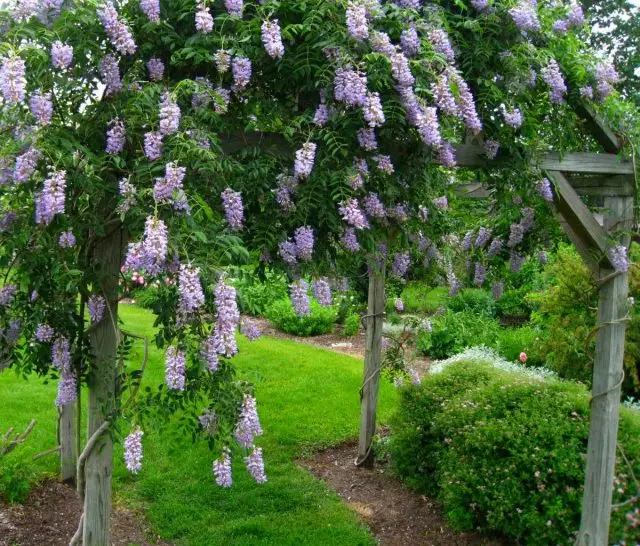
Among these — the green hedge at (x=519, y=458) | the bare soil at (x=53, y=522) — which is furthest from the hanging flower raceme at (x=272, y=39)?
the bare soil at (x=53, y=522)

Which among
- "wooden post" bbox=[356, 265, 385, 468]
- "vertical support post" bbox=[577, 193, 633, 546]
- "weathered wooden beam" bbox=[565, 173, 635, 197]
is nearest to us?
"vertical support post" bbox=[577, 193, 633, 546]

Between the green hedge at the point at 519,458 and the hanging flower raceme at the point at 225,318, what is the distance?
7.37 feet

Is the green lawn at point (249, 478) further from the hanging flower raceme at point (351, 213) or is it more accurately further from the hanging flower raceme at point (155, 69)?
the hanging flower raceme at point (155, 69)

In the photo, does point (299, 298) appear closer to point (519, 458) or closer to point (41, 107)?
point (41, 107)

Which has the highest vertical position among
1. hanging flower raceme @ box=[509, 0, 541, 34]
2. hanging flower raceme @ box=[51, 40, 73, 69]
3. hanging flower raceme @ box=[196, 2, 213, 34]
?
hanging flower raceme @ box=[509, 0, 541, 34]

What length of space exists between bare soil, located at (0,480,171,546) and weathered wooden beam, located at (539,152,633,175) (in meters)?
3.07

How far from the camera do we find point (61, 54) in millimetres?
2318

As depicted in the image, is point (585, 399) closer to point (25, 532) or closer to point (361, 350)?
point (25, 532)

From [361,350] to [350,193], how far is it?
685 centimetres

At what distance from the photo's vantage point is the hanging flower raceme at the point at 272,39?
8.20 ft

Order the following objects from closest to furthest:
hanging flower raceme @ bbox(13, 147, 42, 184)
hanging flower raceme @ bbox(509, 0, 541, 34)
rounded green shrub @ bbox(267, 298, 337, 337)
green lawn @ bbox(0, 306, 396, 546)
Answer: hanging flower raceme @ bbox(13, 147, 42, 184), hanging flower raceme @ bbox(509, 0, 541, 34), green lawn @ bbox(0, 306, 396, 546), rounded green shrub @ bbox(267, 298, 337, 337)

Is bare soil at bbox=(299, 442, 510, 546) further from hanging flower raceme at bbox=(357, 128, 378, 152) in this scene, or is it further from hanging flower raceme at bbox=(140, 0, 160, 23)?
hanging flower raceme at bbox=(140, 0, 160, 23)

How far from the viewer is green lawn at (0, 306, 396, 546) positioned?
161 inches

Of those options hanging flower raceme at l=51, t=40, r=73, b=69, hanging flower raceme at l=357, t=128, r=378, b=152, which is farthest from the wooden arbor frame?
hanging flower raceme at l=51, t=40, r=73, b=69
